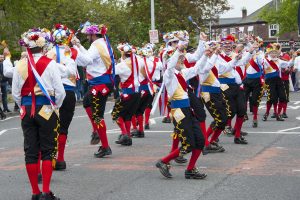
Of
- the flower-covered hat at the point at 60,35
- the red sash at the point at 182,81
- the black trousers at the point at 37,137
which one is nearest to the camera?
the black trousers at the point at 37,137

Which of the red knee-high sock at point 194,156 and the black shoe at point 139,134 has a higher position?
the red knee-high sock at point 194,156

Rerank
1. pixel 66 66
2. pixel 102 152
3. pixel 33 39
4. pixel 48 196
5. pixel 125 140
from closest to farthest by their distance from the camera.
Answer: pixel 48 196 → pixel 33 39 → pixel 66 66 → pixel 102 152 → pixel 125 140

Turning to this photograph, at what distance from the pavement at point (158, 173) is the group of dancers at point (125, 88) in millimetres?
320

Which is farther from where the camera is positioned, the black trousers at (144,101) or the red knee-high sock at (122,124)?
the black trousers at (144,101)

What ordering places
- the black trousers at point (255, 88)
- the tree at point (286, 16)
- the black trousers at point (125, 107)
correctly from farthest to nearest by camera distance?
the tree at point (286, 16)
the black trousers at point (255, 88)
the black trousers at point (125, 107)

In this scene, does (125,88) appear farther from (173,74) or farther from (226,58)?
(173,74)

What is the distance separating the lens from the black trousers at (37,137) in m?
8.02

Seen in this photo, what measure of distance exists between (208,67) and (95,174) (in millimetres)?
2264

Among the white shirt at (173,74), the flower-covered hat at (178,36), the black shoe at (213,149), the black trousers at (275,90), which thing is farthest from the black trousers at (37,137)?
the black trousers at (275,90)

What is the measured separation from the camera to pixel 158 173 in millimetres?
9867

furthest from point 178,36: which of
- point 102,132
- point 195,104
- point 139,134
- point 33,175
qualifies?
point 139,134

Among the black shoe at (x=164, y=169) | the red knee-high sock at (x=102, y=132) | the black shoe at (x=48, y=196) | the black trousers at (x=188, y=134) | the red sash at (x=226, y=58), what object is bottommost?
the black shoe at (x=164, y=169)

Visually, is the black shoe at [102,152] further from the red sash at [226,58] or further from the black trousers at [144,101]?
the black trousers at [144,101]

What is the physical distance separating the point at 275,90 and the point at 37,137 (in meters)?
10.8
